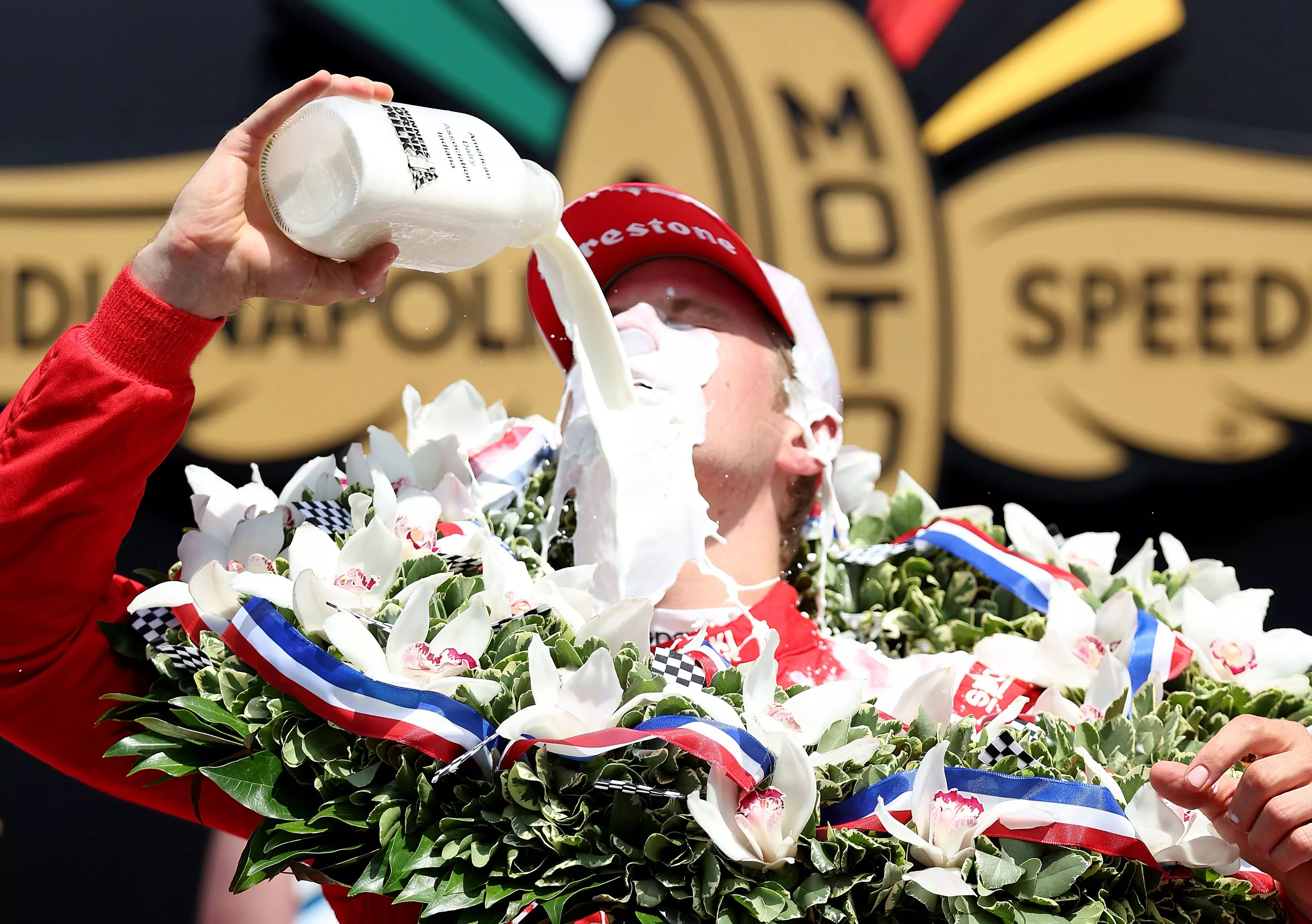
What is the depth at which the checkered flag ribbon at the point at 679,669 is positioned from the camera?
1339 mm

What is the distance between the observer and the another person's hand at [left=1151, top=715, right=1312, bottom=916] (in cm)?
108

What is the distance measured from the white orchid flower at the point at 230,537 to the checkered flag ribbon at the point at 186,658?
0.10 m

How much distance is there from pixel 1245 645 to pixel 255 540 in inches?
52.2

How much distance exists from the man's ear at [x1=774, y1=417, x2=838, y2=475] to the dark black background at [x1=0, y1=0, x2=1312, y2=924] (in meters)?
0.99

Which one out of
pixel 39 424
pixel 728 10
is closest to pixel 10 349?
pixel 39 424

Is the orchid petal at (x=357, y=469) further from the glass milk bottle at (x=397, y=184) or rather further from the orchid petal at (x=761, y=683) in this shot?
the orchid petal at (x=761, y=683)

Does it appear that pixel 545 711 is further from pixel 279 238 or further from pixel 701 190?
pixel 701 190

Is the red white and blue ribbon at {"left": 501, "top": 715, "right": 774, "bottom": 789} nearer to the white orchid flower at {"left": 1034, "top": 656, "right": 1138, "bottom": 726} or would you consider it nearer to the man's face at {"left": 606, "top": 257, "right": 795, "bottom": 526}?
the white orchid flower at {"left": 1034, "top": 656, "right": 1138, "bottom": 726}

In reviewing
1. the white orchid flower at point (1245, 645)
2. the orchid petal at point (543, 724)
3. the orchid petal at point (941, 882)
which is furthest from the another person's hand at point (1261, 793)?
the orchid petal at point (543, 724)

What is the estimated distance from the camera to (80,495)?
3.99 ft

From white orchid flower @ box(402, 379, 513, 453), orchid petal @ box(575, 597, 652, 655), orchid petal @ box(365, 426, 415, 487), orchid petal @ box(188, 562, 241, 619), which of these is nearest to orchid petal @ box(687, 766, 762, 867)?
orchid petal @ box(575, 597, 652, 655)

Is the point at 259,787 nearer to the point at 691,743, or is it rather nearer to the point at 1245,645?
the point at 691,743

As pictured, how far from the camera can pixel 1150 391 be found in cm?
283

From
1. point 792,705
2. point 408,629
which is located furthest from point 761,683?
point 408,629
